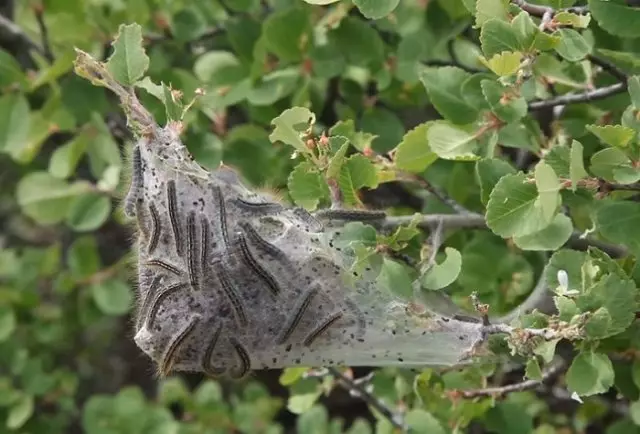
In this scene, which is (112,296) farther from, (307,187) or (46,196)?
(307,187)


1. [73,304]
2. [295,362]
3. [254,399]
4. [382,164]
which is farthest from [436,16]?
[73,304]

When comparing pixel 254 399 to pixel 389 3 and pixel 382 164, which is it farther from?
pixel 389 3

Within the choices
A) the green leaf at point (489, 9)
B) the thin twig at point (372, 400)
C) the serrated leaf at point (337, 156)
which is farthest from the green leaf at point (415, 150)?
the thin twig at point (372, 400)

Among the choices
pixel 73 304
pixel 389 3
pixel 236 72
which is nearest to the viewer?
pixel 389 3

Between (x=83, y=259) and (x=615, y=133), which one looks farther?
(x=83, y=259)

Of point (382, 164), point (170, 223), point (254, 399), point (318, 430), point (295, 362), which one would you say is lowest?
point (254, 399)

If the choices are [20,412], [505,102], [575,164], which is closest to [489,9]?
[505,102]

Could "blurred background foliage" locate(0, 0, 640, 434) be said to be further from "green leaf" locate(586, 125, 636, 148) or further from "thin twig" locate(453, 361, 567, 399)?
"green leaf" locate(586, 125, 636, 148)

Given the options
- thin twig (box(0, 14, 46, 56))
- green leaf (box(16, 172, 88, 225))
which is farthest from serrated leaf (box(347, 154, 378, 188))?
thin twig (box(0, 14, 46, 56))
